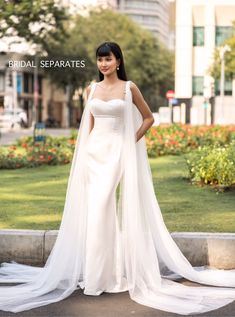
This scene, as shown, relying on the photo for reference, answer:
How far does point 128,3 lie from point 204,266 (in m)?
135

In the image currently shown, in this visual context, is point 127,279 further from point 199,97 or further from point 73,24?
point 73,24

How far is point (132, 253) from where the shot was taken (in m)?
6.45

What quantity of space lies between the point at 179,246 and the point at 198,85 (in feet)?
183

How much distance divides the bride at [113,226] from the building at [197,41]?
55.2 metres

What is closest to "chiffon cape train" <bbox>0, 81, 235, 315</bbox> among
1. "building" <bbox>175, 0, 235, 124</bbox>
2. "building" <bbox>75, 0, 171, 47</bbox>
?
"building" <bbox>175, 0, 235, 124</bbox>

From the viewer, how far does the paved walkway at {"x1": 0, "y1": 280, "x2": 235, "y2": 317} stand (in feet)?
18.6

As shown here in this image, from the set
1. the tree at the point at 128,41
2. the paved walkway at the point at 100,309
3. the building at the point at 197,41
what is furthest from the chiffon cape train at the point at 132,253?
the tree at the point at 128,41

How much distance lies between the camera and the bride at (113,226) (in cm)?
635

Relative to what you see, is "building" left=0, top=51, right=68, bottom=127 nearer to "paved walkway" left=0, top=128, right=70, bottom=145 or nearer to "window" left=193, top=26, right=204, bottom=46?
"paved walkway" left=0, top=128, right=70, bottom=145

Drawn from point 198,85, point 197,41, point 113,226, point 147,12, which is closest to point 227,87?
point 198,85

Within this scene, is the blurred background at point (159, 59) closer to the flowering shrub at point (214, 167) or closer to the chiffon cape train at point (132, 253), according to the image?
the flowering shrub at point (214, 167)

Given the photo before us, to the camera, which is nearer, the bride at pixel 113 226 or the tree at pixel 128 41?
the bride at pixel 113 226

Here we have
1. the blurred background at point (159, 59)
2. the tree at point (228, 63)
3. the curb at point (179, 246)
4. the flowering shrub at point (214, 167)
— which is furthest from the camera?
the blurred background at point (159, 59)

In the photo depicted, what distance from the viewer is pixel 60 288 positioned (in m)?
6.48
